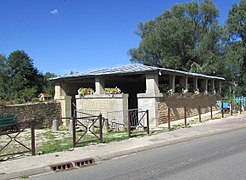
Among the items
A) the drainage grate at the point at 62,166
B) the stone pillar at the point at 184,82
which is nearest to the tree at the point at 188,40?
the stone pillar at the point at 184,82

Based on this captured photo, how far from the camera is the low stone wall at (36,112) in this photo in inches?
677

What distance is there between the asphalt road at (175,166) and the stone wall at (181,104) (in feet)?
24.8

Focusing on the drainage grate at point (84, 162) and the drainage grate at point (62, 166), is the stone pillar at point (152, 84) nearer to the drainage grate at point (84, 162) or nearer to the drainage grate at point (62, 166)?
the drainage grate at point (84, 162)

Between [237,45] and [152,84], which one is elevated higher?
[237,45]

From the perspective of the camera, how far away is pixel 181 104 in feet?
61.3

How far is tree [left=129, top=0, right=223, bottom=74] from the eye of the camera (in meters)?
32.6

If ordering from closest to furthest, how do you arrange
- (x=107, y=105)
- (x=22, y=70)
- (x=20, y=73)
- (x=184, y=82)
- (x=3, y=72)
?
(x=107, y=105) < (x=184, y=82) < (x=20, y=73) < (x=22, y=70) < (x=3, y=72)

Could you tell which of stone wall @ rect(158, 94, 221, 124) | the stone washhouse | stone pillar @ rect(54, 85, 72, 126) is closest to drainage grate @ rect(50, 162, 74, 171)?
the stone washhouse

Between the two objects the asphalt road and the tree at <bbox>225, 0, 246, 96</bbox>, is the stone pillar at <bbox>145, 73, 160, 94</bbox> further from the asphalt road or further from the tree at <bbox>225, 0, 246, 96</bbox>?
the tree at <bbox>225, 0, 246, 96</bbox>

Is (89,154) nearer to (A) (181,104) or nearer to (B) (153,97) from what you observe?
(B) (153,97)

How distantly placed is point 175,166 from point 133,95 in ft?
54.9

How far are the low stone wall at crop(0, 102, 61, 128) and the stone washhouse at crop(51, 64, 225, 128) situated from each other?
0.76 meters

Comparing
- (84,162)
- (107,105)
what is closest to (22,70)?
(107,105)

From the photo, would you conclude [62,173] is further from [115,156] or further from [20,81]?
[20,81]
